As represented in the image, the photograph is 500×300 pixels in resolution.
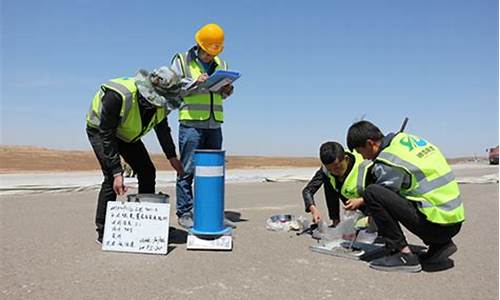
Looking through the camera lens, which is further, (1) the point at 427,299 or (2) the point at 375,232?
(2) the point at 375,232

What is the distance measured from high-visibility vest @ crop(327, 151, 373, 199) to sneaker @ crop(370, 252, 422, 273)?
2.22ft

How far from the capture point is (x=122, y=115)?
4.25m

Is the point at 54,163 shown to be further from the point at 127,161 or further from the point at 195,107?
the point at 127,161

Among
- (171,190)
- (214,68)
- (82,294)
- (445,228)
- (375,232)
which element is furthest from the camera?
(171,190)

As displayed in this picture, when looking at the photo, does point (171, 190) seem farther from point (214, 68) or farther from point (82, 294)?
point (82, 294)

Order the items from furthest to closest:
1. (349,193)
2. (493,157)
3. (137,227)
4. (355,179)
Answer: (493,157), (349,193), (355,179), (137,227)

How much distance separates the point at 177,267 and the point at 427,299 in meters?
1.73

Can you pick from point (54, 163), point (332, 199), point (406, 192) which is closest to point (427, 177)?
point (406, 192)

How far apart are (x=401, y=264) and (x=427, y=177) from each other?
663mm

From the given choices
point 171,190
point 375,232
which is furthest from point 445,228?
point 171,190

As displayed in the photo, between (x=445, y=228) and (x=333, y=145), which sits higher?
(x=333, y=145)

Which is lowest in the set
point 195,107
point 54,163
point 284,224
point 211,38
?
point 54,163

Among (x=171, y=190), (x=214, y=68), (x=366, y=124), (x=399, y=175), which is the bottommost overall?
(x=171, y=190)

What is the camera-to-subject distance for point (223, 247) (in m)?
4.23
